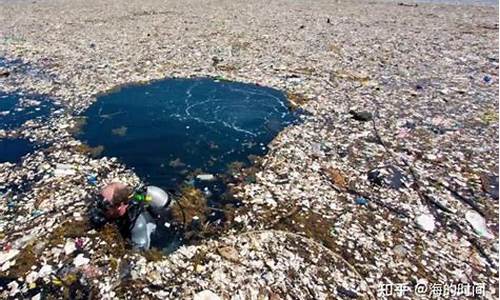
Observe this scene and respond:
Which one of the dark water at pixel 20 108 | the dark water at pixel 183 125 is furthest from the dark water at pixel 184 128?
the dark water at pixel 20 108

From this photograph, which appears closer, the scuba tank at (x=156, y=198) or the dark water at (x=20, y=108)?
the scuba tank at (x=156, y=198)

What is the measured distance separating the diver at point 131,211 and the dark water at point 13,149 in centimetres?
310

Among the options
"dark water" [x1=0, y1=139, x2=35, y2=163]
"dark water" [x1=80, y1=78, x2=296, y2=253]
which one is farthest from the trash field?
"dark water" [x1=80, y1=78, x2=296, y2=253]

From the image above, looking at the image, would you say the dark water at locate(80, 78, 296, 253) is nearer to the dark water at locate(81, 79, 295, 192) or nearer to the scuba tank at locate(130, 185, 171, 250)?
the dark water at locate(81, 79, 295, 192)

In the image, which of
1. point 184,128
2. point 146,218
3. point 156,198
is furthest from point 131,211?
point 184,128

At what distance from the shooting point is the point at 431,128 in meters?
9.47

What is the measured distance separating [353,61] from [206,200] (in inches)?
405

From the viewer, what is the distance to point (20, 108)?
1038cm

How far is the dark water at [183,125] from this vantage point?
26.4 feet

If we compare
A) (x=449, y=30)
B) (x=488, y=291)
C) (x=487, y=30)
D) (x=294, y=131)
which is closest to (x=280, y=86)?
(x=294, y=131)

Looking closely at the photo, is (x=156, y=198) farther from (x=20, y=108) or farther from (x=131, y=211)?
(x=20, y=108)

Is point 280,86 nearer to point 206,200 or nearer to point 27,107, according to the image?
point 206,200

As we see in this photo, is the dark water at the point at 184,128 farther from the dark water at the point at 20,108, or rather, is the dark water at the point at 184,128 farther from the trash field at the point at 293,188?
the dark water at the point at 20,108

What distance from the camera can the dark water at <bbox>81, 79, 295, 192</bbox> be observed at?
26.4 feet
